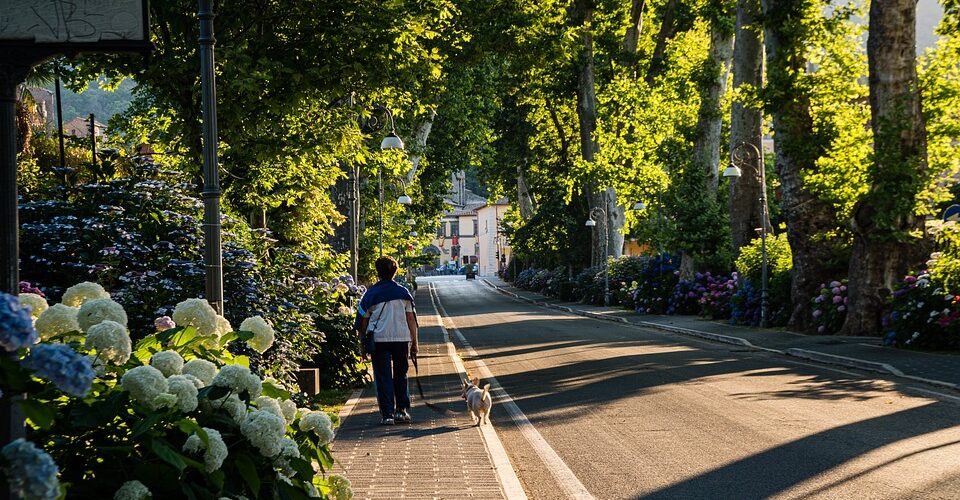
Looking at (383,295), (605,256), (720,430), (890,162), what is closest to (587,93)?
(605,256)

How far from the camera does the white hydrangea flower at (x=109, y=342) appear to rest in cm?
479

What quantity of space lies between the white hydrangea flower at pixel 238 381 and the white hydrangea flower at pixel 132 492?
0.93 meters

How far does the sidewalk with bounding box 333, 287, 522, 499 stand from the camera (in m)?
8.74

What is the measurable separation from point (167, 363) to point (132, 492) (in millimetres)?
898

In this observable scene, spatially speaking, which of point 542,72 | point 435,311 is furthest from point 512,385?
point 435,311

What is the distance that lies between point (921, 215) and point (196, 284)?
16.7 meters

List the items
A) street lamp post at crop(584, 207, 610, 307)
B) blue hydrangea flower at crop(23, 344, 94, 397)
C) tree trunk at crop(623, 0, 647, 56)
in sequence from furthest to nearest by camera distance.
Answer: street lamp post at crop(584, 207, 610, 307), tree trunk at crop(623, 0, 647, 56), blue hydrangea flower at crop(23, 344, 94, 397)

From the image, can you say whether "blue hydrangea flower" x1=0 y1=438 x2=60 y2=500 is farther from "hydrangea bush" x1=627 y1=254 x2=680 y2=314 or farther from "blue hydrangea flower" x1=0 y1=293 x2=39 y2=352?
"hydrangea bush" x1=627 y1=254 x2=680 y2=314

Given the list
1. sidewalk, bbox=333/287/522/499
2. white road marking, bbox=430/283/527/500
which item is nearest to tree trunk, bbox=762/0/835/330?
sidewalk, bbox=333/287/522/499

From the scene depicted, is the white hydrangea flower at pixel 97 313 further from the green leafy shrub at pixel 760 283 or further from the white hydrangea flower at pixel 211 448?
the green leafy shrub at pixel 760 283

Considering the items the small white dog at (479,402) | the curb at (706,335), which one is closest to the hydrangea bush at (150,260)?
the small white dog at (479,402)

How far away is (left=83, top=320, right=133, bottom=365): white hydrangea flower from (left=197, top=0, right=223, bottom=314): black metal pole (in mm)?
5885

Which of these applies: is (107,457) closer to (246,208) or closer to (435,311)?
(246,208)

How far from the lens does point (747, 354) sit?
75.6ft
